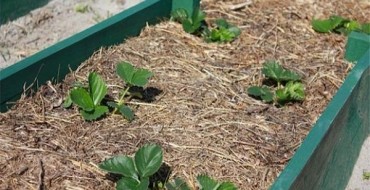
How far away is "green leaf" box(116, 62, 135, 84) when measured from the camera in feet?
9.71

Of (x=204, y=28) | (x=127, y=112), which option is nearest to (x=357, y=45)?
(x=204, y=28)

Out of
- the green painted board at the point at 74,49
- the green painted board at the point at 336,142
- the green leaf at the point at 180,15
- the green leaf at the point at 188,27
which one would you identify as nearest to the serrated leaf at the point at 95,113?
the green painted board at the point at 74,49

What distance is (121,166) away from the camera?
7.82 feet

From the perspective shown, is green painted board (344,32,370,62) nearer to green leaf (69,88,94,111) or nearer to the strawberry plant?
the strawberry plant

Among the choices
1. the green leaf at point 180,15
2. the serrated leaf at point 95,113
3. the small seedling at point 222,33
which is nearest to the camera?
the serrated leaf at point 95,113

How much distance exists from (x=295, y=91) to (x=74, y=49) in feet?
3.47

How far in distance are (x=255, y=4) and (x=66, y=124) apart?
75.1 inches

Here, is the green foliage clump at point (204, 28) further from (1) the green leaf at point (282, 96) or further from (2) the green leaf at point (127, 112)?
(2) the green leaf at point (127, 112)

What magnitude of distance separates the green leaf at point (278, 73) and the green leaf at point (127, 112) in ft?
2.50

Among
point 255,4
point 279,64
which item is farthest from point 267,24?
point 279,64

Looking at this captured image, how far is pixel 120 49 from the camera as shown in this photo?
349cm

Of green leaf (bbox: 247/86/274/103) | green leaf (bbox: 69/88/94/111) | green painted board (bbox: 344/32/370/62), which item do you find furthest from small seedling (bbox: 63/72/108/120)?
green painted board (bbox: 344/32/370/62)

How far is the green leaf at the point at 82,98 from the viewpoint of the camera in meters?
2.86

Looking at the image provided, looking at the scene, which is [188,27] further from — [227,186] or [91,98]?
[227,186]
